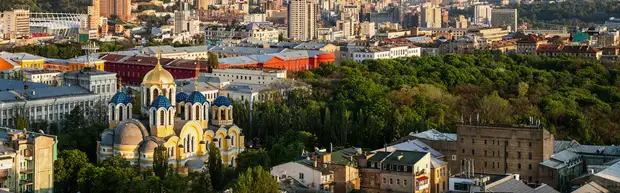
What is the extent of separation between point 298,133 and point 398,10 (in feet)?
273

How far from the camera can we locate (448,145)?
2725cm

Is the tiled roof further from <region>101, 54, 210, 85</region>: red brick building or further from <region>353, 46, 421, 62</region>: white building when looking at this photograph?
<region>353, 46, 421, 62</region>: white building

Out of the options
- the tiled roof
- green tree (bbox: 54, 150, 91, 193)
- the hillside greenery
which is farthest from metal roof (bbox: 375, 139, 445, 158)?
green tree (bbox: 54, 150, 91, 193)

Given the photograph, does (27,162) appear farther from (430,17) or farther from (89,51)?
(430,17)

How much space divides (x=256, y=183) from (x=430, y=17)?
79.9 meters

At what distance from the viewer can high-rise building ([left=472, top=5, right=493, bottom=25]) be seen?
110 metres

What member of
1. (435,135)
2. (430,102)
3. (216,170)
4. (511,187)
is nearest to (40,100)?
(216,170)

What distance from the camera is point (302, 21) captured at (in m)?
78.7

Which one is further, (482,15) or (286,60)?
(482,15)

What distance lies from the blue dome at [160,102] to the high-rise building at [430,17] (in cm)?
7353

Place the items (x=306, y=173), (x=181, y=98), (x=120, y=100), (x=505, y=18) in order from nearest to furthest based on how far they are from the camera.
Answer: (x=306, y=173), (x=120, y=100), (x=181, y=98), (x=505, y=18)

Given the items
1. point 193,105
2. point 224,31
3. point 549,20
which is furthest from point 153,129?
point 549,20

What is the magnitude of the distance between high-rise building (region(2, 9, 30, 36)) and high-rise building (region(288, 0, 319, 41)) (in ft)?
61.7

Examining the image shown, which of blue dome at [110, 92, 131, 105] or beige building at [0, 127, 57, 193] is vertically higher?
blue dome at [110, 92, 131, 105]
